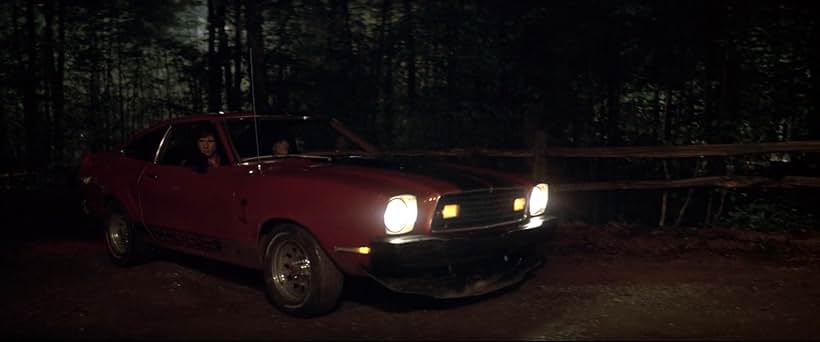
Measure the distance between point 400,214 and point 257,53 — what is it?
13.4 m

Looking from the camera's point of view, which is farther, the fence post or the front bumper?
the fence post

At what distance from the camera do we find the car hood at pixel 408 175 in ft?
16.6

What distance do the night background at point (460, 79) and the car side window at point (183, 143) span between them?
5.92 metres

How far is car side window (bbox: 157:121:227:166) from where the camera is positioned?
6.23 m

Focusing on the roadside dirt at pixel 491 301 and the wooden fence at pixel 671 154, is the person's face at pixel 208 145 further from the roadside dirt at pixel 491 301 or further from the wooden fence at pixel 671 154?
the wooden fence at pixel 671 154

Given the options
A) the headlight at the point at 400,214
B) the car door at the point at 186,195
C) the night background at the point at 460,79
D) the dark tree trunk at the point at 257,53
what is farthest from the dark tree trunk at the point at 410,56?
the headlight at the point at 400,214

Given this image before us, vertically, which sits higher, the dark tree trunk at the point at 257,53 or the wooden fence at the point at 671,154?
the dark tree trunk at the point at 257,53

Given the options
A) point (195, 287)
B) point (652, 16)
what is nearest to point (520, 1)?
point (652, 16)

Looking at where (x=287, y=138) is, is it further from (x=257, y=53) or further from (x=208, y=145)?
(x=257, y=53)

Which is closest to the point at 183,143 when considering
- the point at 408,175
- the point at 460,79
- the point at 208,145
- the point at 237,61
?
the point at 208,145

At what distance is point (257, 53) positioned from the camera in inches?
687

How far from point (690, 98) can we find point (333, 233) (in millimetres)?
16273

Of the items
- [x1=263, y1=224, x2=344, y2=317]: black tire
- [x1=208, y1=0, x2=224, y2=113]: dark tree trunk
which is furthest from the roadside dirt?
[x1=208, y1=0, x2=224, y2=113]: dark tree trunk

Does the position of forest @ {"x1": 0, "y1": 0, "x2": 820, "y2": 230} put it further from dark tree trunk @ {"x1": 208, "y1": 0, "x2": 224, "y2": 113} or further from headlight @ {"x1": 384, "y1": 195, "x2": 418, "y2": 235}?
headlight @ {"x1": 384, "y1": 195, "x2": 418, "y2": 235}
